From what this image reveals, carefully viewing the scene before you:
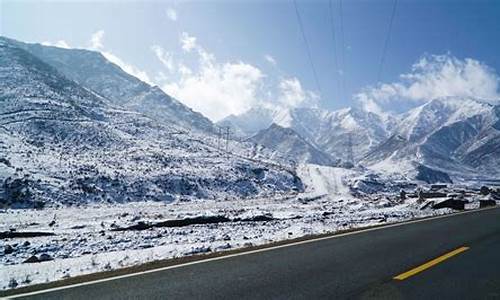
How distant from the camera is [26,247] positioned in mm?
14836

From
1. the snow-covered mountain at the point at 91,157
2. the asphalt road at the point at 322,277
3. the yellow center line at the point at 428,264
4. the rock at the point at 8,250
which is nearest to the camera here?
the asphalt road at the point at 322,277

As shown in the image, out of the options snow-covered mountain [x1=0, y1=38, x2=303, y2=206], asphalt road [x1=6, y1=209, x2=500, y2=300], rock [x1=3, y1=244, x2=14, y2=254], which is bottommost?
rock [x1=3, y1=244, x2=14, y2=254]

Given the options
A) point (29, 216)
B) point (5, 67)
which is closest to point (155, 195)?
point (29, 216)

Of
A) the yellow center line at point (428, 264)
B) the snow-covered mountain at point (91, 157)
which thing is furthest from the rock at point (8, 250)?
the snow-covered mountain at point (91, 157)

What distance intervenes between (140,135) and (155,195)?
55956 millimetres

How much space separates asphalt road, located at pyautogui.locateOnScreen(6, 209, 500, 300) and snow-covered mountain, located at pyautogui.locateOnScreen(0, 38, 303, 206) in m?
40.3

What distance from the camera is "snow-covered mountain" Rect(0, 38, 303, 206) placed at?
4897 cm

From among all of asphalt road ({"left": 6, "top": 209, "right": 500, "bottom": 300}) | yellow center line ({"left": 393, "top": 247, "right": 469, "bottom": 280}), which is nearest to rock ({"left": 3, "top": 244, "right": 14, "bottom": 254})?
asphalt road ({"left": 6, "top": 209, "right": 500, "bottom": 300})

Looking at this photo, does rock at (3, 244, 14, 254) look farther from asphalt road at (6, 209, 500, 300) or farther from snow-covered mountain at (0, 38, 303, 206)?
snow-covered mountain at (0, 38, 303, 206)

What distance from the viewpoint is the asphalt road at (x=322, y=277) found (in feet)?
19.8

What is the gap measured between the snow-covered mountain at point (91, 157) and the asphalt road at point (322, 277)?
132ft

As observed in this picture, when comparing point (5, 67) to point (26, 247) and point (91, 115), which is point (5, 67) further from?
point (26, 247)

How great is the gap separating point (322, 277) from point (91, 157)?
238 ft

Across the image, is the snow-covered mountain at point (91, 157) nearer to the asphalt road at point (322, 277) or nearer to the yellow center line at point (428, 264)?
the asphalt road at point (322, 277)
